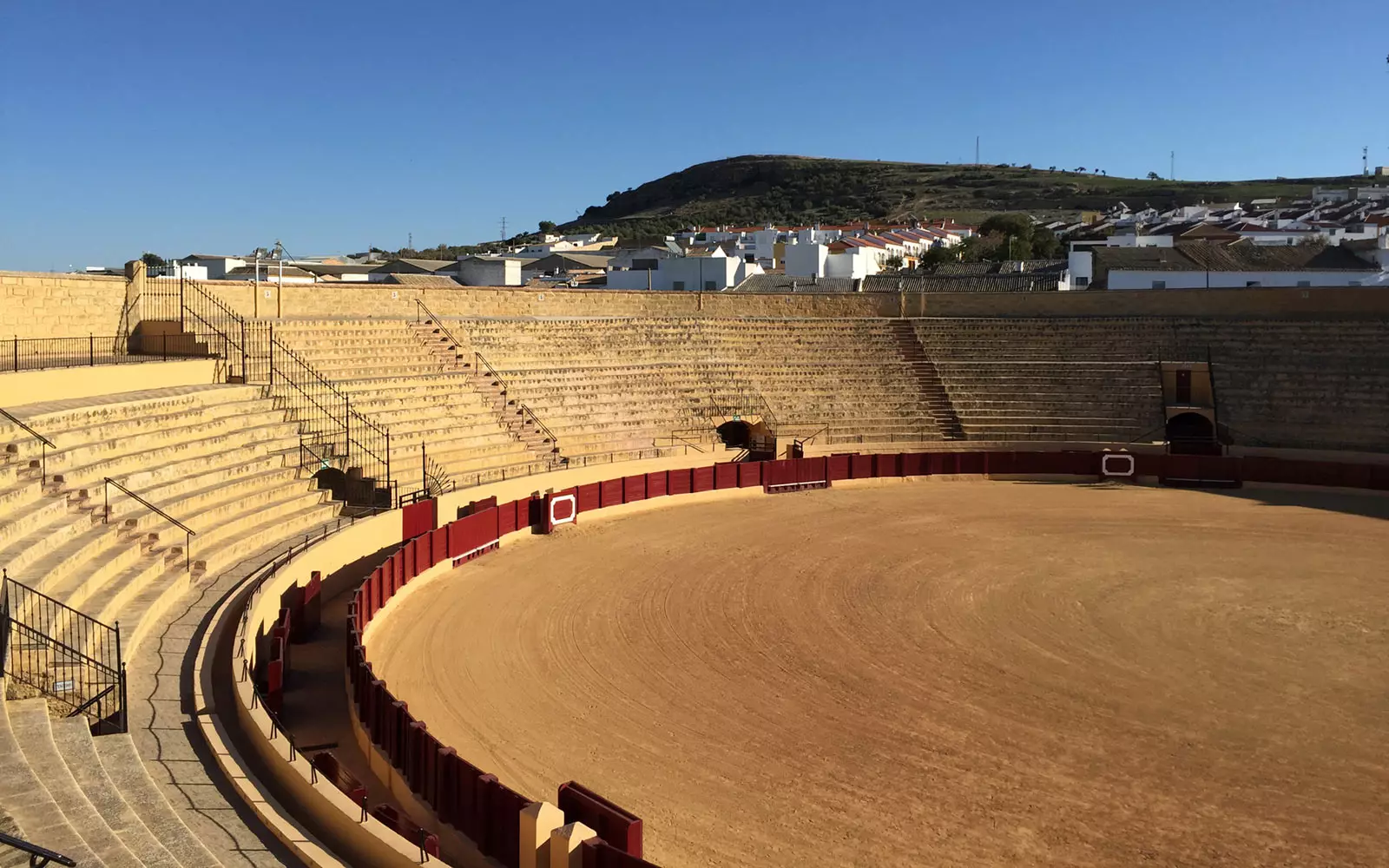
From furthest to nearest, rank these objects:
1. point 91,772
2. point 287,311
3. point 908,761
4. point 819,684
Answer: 1. point 287,311
2. point 819,684
3. point 908,761
4. point 91,772

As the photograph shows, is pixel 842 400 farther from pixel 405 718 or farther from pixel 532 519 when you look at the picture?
pixel 405 718

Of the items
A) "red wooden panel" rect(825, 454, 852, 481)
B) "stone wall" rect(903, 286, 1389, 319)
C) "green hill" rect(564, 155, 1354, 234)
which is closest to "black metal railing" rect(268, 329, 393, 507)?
"red wooden panel" rect(825, 454, 852, 481)

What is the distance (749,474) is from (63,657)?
63.3 ft

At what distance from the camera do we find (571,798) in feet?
31.1

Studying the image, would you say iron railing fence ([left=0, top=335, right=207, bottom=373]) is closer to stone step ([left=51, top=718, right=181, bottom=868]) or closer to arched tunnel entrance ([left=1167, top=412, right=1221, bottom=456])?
stone step ([left=51, top=718, right=181, bottom=868])

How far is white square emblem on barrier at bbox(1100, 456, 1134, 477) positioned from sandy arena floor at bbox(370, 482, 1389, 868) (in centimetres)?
672

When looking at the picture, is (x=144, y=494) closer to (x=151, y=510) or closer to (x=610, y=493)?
(x=151, y=510)

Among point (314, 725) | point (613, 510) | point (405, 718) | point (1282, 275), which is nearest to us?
point (405, 718)

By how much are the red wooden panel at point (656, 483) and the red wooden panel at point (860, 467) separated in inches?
224

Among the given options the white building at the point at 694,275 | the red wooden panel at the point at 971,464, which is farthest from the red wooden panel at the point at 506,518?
the white building at the point at 694,275

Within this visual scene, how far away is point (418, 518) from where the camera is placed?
21906 millimetres

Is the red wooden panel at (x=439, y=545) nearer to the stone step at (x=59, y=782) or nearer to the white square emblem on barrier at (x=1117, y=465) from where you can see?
the stone step at (x=59, y=782)

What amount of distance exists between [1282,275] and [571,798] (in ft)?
152

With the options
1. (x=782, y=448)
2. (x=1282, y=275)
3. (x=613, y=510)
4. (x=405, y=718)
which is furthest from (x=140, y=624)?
(x=1282, y=275)
